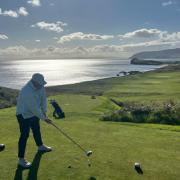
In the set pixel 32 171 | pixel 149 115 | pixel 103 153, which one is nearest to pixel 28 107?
pixel 32 171

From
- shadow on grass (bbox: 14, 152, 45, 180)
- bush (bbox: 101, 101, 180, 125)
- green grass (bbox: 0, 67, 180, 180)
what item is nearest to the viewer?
shadow on grass (bbox: 14, 152, 45, 180)

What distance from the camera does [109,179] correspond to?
7.66m

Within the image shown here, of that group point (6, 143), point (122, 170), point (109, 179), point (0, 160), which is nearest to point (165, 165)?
point (122, 170)

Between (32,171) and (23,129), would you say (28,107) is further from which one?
(32,171)

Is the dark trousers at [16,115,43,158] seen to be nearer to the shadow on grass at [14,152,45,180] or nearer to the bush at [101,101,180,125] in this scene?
the shadow on grass at [14,152,45,180]

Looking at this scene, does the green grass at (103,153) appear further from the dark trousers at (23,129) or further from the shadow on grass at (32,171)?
the dark trousers at (23,129)

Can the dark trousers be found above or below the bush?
above

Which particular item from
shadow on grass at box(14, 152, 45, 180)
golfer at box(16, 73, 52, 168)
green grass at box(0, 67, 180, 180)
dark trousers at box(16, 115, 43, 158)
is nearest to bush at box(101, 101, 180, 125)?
green grass at box(0, 67, 180, 180)

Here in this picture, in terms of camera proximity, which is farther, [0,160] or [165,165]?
[0,160]

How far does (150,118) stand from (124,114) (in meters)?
1.40

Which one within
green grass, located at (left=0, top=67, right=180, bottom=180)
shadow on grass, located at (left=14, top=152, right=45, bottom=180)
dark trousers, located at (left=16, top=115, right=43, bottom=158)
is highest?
Answer: dark trousers, located at (left=16, top=115, right=43, bottom=158)

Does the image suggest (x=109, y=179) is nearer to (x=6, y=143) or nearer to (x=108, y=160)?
(x=108, y=160)

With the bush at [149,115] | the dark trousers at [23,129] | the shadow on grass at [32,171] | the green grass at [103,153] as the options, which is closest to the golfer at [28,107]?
the dark trousers at [23,129]

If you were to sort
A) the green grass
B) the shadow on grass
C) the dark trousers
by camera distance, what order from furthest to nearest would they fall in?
the dark trousers < the green grass < the shadow on grass
